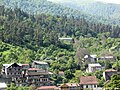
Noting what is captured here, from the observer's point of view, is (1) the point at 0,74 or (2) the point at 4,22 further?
(2) the point at 4,22

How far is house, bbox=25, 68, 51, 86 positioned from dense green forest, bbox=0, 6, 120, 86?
1859 mm

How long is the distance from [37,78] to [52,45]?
1906 centimetres

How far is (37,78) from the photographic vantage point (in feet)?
141

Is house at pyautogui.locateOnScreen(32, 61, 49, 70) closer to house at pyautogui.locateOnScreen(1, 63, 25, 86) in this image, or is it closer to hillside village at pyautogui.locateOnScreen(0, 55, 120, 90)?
hillside village at pyautogui.locateOnScreen(0, 55, 120, 90)

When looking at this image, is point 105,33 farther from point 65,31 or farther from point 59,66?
point 59,66

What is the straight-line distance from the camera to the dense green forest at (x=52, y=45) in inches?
1961

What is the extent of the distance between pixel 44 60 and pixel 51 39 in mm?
11780

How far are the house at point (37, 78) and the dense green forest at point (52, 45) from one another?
1.86 meters

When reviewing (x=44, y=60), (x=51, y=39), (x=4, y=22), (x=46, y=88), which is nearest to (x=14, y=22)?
(x=4, y=22)

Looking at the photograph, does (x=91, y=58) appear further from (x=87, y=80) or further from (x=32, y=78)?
(x=32, y=78)

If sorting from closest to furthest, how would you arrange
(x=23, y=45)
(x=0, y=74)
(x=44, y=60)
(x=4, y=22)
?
(x=0, y=74) → (x=44, y=60) → (x=23, y=45) → (x=4, y=22)

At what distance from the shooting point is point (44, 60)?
53375 mm

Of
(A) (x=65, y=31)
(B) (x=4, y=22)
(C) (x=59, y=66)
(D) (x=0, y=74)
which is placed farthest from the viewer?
(A) (x=65, y=31)

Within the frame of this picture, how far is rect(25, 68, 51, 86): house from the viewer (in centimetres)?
4256
